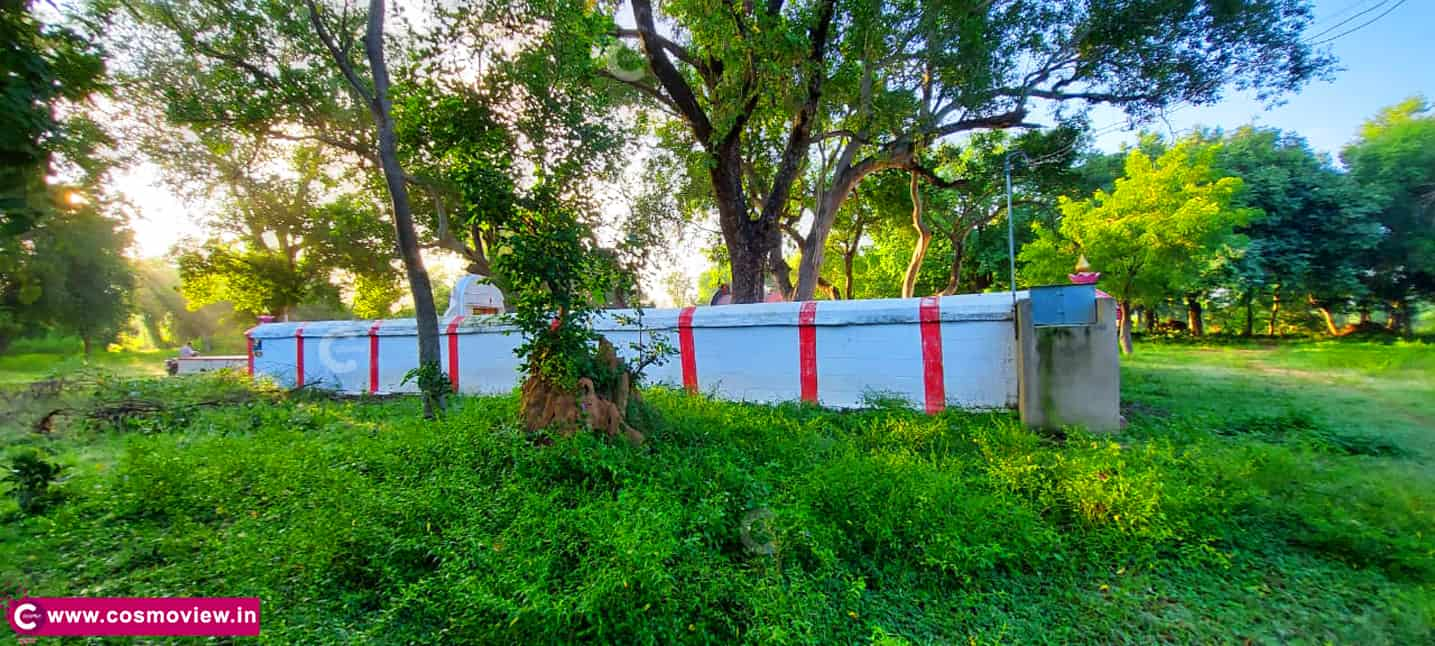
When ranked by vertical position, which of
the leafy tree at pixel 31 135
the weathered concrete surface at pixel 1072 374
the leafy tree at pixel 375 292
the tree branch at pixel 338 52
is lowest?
the weathered concrete surface at pixel 1072 374

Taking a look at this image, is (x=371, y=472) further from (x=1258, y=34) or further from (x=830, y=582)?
(x=1258, y=34)

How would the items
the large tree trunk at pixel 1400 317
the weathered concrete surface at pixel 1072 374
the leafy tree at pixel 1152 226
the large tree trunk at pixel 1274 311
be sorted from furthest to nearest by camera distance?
the large tree trunk at pixel 1274 311 → the large tree trunk at pixel 1400 317 → the leafy tree at pixel 1152 226 → the weathered concrete surface at pixel 1072 374

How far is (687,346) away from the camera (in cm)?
771

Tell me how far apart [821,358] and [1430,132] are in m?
26.0

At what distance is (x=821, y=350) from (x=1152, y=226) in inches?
430

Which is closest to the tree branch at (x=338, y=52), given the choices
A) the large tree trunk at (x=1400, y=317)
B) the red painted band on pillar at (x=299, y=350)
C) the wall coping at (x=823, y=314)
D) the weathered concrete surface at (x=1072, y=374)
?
the wall coping at (x=823, y=314)

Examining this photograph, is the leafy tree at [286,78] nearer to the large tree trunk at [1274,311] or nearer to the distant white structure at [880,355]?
the distant white structure at [880,355]

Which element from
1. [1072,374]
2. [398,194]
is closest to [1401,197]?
[1072,374]

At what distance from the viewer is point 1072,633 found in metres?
2.19

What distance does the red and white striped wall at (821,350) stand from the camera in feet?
19.7

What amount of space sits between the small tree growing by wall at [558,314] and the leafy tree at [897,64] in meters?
4.57


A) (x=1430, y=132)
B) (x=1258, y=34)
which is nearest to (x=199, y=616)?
(x=1258, y=34)

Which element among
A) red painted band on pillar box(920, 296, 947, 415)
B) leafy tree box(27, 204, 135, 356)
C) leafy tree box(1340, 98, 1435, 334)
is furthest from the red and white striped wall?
leafy tree box(1340, 98, 1435, 334)

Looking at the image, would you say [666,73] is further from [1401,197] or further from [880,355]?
[1401,197]
